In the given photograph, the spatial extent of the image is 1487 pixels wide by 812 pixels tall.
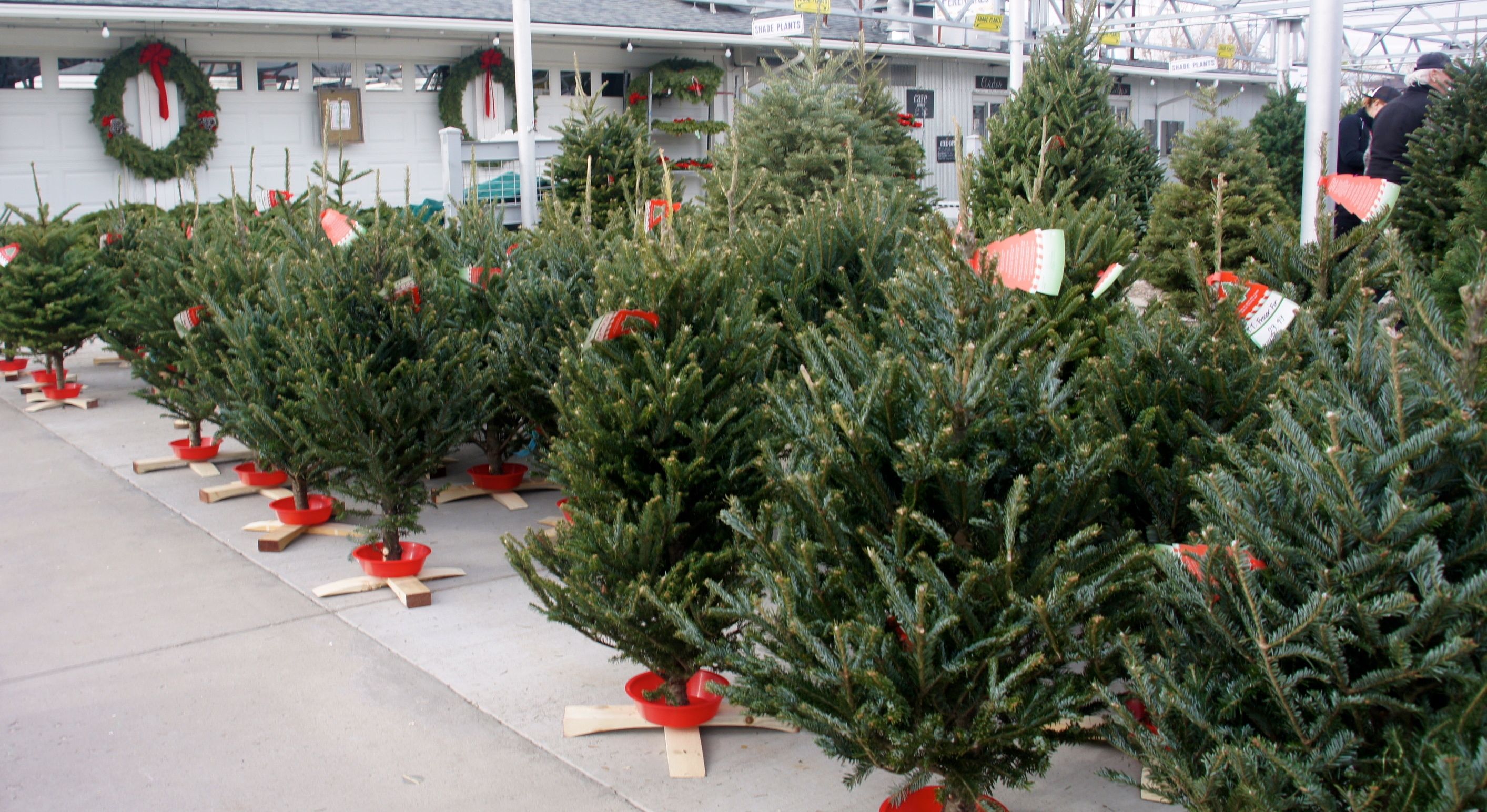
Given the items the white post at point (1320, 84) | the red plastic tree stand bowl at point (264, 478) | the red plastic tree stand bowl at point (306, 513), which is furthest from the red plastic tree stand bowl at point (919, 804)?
the red plastic tree stand bowl at point (264, 478)

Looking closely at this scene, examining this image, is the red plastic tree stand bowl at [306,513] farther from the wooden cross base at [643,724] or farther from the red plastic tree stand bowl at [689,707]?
the red plastic tree stand bowl at [689,707]

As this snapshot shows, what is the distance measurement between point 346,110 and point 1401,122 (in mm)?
13254

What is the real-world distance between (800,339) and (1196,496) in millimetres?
1419

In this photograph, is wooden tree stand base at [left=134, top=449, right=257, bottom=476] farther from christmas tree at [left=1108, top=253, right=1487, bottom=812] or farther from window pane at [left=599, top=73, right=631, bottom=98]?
window pane at [left=599, top=73, right=631, bottom=98]

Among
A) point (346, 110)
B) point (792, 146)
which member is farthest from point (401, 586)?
point (346, 110)

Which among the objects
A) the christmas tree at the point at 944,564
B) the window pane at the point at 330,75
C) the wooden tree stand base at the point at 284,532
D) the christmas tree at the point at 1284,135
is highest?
the window pane at the point at 330,75

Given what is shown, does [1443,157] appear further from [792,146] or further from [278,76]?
[278,76]

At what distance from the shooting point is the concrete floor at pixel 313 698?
3787mm

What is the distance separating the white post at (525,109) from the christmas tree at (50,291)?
3.56 metres

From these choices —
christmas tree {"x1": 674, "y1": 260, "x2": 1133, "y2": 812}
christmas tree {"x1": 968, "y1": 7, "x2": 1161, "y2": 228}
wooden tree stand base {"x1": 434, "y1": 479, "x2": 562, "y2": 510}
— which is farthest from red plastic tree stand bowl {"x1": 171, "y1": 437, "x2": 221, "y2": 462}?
christmas tree {"x1": 674, "y1": 260, "x2": 1133, "y2": 812}

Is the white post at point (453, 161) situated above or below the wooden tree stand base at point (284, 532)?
above

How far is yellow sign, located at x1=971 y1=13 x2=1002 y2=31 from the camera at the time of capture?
1692 cm

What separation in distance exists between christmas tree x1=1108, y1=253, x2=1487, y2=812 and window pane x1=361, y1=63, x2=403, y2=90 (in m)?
16.5

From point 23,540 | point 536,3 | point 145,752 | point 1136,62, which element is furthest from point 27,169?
point 1136,62
